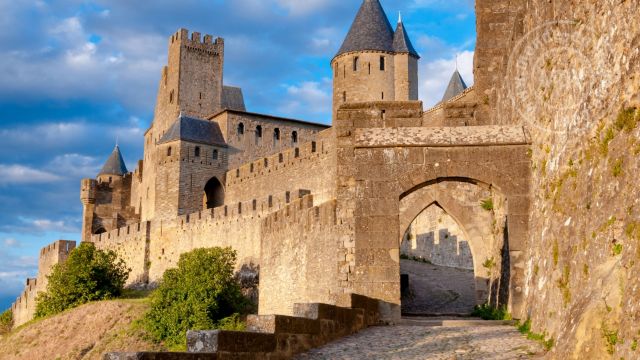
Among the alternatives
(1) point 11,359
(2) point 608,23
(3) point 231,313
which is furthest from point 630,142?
(1) point 11,359

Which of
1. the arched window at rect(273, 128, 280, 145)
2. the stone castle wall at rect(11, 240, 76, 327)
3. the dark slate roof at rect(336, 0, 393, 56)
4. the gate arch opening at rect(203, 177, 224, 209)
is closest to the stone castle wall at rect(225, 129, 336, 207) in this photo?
the gate arch opening at rect(203, 177, 224, 209)

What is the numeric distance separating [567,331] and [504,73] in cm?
637

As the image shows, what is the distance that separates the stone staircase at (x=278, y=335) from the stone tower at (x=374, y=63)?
113 ft

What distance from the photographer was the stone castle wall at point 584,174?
652 cm

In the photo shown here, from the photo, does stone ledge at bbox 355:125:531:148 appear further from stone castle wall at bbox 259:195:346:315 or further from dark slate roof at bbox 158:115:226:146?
dark slate roof at bbox 158:115:226:146

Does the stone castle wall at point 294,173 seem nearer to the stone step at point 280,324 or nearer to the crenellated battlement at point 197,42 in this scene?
the crenellated battlement at point 197,42

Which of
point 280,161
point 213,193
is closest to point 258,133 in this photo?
point 213,193

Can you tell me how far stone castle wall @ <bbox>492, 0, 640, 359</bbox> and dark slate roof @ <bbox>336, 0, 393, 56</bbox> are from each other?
34364 millimetres

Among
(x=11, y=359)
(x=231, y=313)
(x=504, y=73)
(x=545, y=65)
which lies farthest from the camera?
(x=11, y=359)

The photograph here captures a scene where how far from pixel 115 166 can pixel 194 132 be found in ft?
61.5

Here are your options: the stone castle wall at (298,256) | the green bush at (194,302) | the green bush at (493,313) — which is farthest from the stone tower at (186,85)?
the green bush at (493,313)

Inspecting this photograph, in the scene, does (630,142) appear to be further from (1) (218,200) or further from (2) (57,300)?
(1) (218,200)

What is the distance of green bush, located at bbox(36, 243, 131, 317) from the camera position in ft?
115

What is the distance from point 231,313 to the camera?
26969 mm
